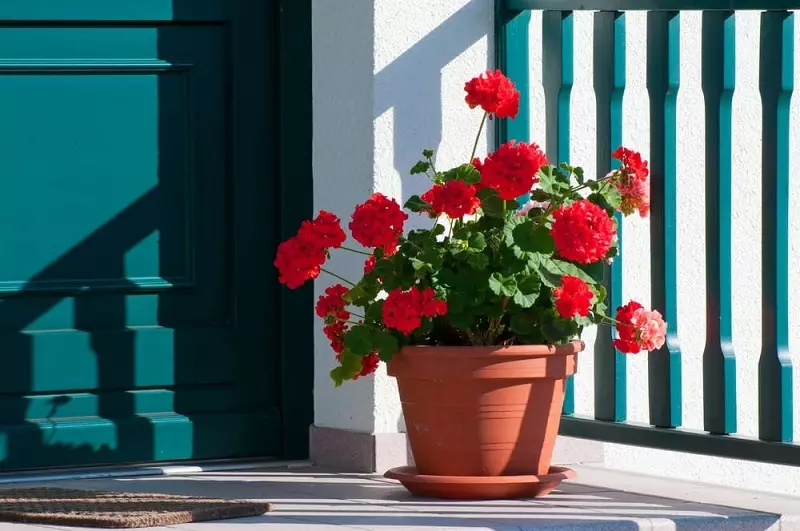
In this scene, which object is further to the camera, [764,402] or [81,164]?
[81,164]

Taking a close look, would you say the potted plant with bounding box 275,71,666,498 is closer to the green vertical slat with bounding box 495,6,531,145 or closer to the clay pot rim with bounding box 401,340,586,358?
the clay pot rim with bounding box 401,340,586,358

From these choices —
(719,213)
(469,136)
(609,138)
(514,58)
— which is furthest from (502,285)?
(514,58)

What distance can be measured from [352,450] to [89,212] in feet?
3.18

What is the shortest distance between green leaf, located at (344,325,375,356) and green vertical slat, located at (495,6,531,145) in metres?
0.94

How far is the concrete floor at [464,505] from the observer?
3559 mm

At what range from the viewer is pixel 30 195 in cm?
445

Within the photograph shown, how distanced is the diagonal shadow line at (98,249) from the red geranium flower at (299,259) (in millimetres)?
700

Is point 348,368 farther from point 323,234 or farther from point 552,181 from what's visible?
point 552,181

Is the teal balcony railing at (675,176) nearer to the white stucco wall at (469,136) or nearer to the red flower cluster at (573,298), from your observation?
the white stucco wall at (469,136)

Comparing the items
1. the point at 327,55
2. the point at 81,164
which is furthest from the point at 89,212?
the point at 327,55

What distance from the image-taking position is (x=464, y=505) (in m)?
3.83

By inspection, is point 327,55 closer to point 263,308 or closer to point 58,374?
point 263,308

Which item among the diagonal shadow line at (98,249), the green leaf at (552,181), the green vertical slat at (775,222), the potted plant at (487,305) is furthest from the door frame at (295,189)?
the green vertical slat at (775,222)

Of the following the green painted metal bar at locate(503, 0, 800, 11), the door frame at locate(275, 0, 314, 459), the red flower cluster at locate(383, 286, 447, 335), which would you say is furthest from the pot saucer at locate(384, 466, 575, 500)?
the green painted metal bar at locate(503, 0, 800, 11)
